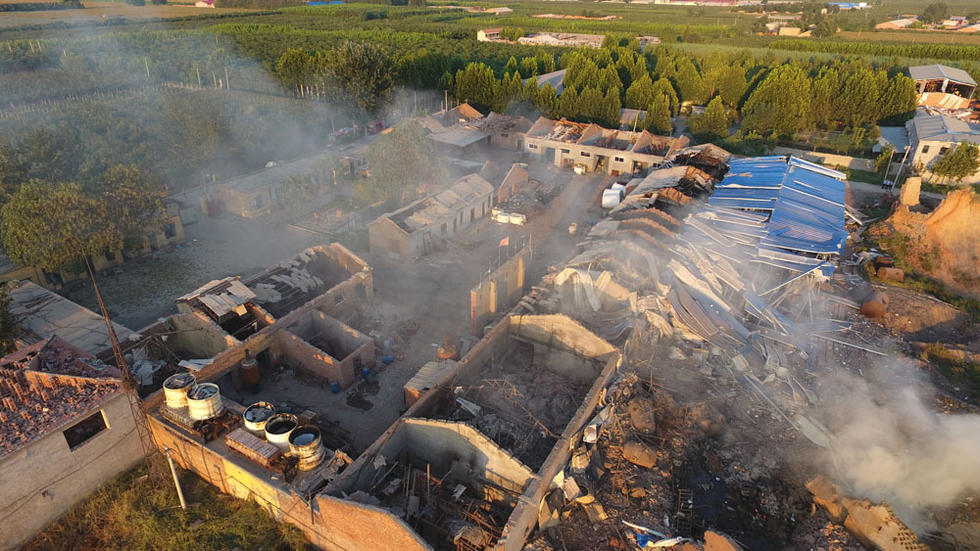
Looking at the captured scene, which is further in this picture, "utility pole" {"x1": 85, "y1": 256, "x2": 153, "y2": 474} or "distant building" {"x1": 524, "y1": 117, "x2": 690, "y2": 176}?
"distant building" {"x1": 524, "y1": 117, "x2": 690, "y2": 176}

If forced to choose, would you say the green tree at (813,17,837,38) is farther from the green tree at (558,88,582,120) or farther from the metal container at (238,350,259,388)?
the metal container at (238,350,259,388)

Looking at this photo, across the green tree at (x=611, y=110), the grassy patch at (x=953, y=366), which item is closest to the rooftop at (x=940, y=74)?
the green tree at (x=611, y=110)

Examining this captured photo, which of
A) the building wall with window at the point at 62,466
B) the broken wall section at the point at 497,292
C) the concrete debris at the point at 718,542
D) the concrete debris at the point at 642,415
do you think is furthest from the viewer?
the broken wall section at the point at 497,292

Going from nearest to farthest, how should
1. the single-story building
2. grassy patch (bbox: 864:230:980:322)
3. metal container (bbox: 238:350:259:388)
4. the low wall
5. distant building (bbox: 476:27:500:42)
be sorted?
metal container (bbox: 238:350:259:388)
grassy patch (bbox: 864:230:980:322)
the low wall
the single-story building
distant building (bbox: 476:27:500:42)

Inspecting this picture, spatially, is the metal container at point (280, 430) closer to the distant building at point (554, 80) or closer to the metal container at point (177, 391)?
the metal container at point (177, 391)

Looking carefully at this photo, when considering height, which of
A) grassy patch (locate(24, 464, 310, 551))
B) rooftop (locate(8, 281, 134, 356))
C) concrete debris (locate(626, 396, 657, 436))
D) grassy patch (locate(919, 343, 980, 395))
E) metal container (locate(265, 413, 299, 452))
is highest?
metal container (locate(265, 413, 299, 452))

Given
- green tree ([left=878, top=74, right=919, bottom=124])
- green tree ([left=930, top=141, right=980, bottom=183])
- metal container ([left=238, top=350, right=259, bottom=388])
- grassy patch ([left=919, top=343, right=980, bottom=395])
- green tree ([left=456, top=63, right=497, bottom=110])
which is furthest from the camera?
green tree ([left=456, top=63, right=497, bottom=110])

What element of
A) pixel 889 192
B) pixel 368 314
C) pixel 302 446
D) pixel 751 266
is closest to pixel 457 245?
pixel 368 314

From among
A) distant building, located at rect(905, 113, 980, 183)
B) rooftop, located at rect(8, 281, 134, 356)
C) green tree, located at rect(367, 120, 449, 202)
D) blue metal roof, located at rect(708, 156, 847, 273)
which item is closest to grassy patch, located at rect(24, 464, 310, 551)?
rooftop, located at rect(8, 281, 134, 356)
